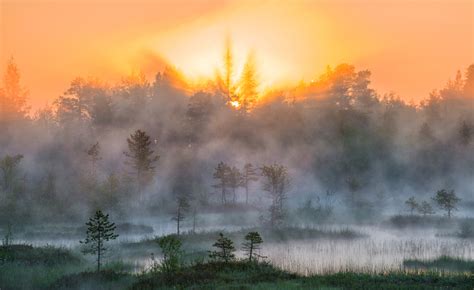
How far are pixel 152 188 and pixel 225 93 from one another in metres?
40.9

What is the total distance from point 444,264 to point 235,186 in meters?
39.2

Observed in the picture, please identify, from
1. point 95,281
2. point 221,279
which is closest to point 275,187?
point 221,279

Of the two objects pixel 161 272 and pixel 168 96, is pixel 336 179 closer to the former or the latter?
pixel 168 96

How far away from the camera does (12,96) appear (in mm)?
117312

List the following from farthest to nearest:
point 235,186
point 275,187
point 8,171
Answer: point 235,186 → point 8,171 → point 275,187

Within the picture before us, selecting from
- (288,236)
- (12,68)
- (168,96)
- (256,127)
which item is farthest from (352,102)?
(12,68)

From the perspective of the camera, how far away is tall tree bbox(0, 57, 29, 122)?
109m

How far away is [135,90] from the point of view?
10669 cm

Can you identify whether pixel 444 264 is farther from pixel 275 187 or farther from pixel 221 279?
pixel 275 187

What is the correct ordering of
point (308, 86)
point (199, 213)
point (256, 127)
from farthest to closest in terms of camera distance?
1. point (308, 86)
2. point (256, 127)
3. point (199, 213)

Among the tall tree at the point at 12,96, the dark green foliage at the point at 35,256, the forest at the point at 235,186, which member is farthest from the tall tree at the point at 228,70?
the dark green foliage at the point at 35,256

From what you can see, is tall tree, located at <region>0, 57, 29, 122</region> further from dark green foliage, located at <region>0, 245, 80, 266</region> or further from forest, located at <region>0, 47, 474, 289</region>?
dark green foliage, located at <region>0, 245, 80, 266</region>

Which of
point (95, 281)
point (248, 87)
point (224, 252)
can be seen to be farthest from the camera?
point (248, 87)

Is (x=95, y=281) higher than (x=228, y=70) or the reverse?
the reverse
